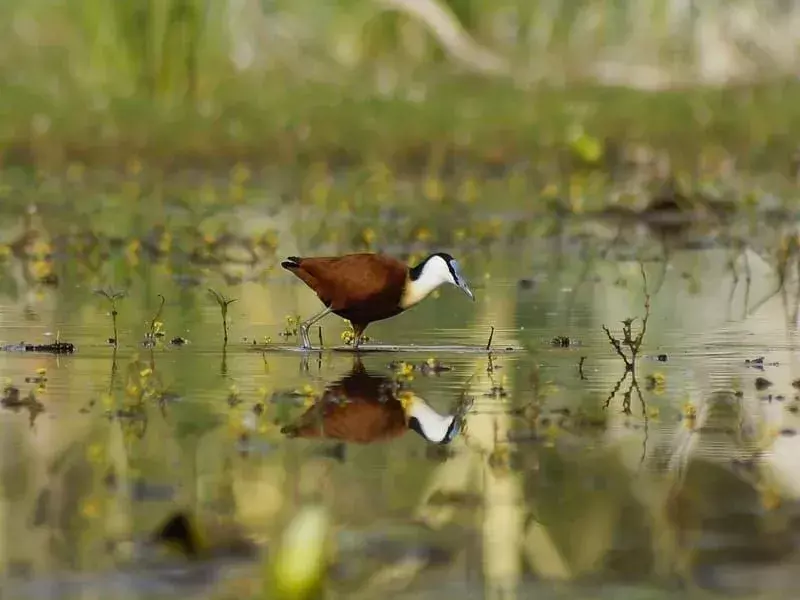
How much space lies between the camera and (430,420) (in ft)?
30.9

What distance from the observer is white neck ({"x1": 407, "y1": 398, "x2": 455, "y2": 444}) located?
9031 mm

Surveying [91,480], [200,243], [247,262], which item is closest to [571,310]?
[247,262]

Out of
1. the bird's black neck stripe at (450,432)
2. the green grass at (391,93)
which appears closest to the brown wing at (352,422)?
the bird's black neck stripe at (450,432)

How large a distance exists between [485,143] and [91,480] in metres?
20.8

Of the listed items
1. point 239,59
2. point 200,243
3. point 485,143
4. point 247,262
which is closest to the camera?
point 247,262

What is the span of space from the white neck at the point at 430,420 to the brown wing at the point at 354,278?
2.31 meters

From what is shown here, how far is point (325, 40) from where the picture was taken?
31891 mm

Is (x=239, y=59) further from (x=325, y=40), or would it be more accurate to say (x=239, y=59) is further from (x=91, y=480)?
(x=91, y=480)

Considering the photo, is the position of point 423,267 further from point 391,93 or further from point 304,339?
point 391,93

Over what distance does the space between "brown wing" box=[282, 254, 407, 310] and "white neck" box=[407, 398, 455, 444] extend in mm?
2307

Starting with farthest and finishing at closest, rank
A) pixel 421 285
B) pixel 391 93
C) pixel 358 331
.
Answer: pixel 391 93, pixel 358 331, pixel 421 285

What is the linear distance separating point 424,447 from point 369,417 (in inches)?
32.9

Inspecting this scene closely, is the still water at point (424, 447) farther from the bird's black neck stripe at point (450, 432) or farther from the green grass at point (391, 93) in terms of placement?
the green grass at point (391, 93)

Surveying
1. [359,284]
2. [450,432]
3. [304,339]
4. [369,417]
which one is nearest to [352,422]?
[369,417]
